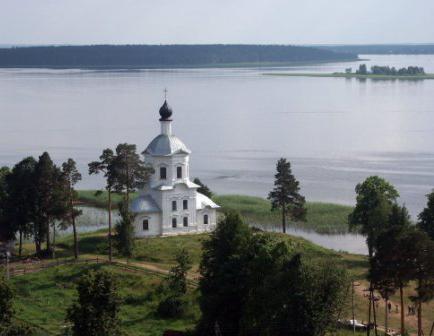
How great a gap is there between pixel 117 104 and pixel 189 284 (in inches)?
4008

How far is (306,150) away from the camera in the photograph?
84875 millimetres

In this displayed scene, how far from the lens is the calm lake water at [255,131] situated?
69.6 m

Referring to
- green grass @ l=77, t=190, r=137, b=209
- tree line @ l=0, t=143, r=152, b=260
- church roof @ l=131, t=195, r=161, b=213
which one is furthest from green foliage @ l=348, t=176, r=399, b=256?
green grass @ l=77, t=190, r=137, b=209

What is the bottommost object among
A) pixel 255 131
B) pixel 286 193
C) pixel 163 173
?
pixel 286 193

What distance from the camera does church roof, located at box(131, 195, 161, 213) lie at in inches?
1655

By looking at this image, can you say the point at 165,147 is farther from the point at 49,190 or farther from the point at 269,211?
the point at 269,211

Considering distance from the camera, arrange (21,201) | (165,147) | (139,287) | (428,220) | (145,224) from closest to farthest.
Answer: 1. (139,287)
2. (428,220)
3. (21,201)
4. (145,224)
5. (165,147)

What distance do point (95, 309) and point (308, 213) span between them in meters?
32.1

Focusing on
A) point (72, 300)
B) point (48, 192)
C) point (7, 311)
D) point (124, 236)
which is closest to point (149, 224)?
point (48, 192)

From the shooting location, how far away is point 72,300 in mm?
29109

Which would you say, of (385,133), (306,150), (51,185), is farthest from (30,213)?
(385,133)

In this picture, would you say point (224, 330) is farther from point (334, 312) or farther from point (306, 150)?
point (306, 150)

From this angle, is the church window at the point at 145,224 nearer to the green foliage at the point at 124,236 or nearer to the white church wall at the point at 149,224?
the white church wall at the point at 149,224

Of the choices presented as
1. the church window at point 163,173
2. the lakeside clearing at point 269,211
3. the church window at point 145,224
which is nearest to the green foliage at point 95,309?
the church window at point 145,224
